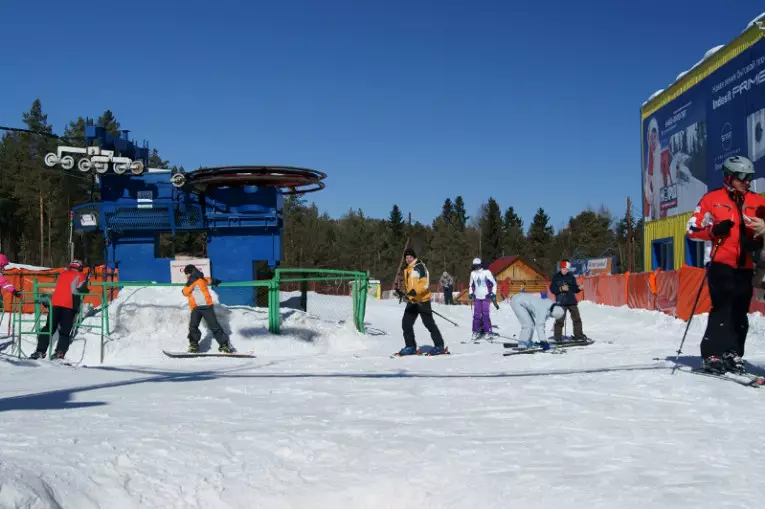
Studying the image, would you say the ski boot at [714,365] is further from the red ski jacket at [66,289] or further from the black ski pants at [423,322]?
the red ski jacket at [66,289]

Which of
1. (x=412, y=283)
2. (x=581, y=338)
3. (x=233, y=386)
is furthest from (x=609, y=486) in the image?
(x=581, y=338)

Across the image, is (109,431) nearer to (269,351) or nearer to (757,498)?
(757,498)

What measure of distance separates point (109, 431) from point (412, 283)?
7.42m

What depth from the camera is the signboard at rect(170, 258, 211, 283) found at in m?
17.7

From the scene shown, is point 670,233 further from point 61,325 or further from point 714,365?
point 714,365

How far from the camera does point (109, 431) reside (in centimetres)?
418

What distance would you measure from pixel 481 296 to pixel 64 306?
291 inches

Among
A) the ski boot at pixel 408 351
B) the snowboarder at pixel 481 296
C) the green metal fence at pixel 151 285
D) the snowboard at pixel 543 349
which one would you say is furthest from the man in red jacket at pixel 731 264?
the snowboarder at pixel 481 296

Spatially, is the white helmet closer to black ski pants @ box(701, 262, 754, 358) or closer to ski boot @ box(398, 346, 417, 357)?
ski boot @ box(398, 346, 417, 357)

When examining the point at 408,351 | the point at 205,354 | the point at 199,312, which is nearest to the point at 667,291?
the point at 408,351

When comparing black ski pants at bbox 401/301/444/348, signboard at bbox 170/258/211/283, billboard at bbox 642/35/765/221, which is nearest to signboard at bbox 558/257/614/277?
billboard at bbox 642/35/765/221

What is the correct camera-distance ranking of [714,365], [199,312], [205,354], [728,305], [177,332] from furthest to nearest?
[177,332], [199,312], [205,354], [714,365], [728,305]

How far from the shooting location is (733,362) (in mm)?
5992

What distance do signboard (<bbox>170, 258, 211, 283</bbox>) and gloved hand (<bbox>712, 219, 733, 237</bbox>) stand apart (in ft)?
44.6
